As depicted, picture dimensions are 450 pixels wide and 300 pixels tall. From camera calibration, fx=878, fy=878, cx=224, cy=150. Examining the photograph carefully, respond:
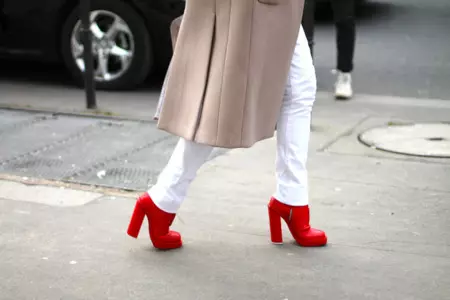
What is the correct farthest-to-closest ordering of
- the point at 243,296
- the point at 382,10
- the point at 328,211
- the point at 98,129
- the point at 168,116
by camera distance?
the point at 382,10, the point at 98,129, the point at 328,211, the point at 168,116, the point at 243,296

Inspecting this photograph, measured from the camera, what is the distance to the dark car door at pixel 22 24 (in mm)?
8008

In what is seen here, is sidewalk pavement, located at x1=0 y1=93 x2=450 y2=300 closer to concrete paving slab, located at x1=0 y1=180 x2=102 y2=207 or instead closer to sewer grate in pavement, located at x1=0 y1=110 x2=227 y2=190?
concrete paving slab, located at x1=0 y1=180 x2=102 y2=207

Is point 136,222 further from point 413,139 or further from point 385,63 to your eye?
point 385,63

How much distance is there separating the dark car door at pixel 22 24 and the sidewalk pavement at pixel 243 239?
3101 millimetres

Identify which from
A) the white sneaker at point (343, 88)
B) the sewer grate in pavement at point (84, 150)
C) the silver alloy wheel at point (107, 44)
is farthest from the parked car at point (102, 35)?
the white sneaker at point (343, 88)

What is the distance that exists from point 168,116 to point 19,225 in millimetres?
1098

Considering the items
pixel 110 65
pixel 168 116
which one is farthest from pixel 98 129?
pixel 168 116

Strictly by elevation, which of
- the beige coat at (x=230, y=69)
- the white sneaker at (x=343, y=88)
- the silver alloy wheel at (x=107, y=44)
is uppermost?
the beige coat at (x=230, y=69)

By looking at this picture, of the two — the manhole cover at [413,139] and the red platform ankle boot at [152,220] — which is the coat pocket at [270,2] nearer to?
the red platform ankle boot at [152,220]

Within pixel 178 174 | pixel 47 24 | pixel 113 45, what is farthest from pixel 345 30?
pixel 178 174

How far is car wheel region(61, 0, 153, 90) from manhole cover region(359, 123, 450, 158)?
2.36 m

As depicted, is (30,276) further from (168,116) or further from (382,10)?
(382,10)

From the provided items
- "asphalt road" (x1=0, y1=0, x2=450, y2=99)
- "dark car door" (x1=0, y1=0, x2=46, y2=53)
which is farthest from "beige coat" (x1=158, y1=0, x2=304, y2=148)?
"dark car door" (x1=0, y1=0, x2=46, y2=53)

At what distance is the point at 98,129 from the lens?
6.56 m
